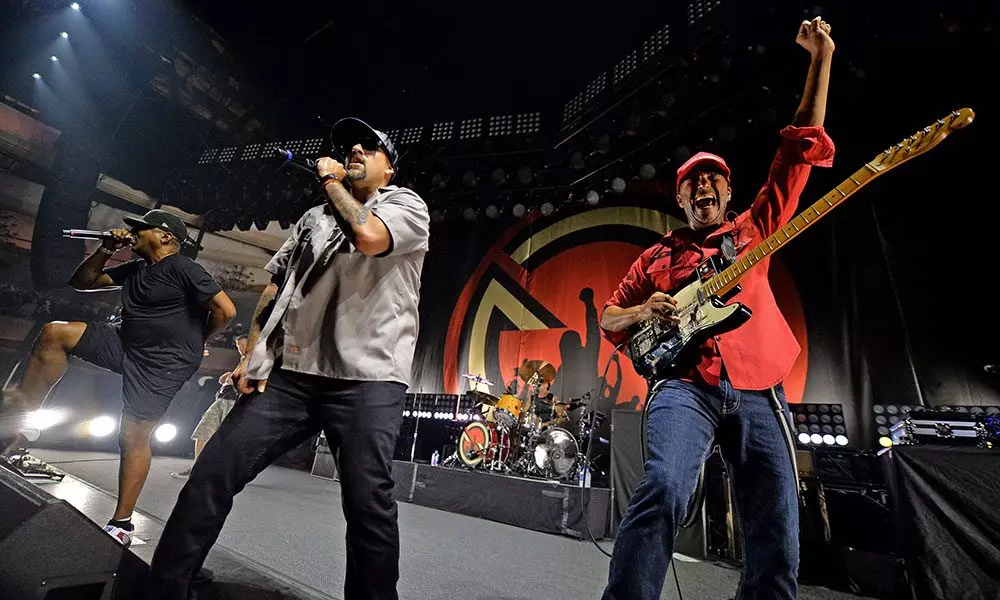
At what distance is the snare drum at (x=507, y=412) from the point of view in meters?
6.37

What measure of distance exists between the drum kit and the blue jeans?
4.42 meters

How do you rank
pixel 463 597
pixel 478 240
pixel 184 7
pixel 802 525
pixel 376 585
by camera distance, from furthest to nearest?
pixel 478 240 → pixel 184 7 → pixel 802 525 → pixel 463 597 → pixel 376 585

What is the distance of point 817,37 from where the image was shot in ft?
5.40

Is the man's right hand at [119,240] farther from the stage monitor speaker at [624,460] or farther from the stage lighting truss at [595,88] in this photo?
the stage lighting truss at [595,88]

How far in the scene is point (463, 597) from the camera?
2176mm

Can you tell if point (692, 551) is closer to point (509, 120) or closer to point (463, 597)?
point (463, 597)

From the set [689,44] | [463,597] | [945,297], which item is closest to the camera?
[463,597]

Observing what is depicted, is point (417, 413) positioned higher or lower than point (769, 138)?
lower

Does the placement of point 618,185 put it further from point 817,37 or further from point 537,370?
point 817,37

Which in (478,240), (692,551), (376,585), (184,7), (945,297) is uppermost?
(184,7)

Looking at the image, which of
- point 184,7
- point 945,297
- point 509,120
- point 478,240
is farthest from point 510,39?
point 945,297

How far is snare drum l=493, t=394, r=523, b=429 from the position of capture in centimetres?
637

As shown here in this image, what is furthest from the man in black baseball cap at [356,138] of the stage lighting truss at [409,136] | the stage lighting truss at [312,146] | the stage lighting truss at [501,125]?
the stage lighting truss at [312,146]

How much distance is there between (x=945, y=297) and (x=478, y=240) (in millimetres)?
6662
